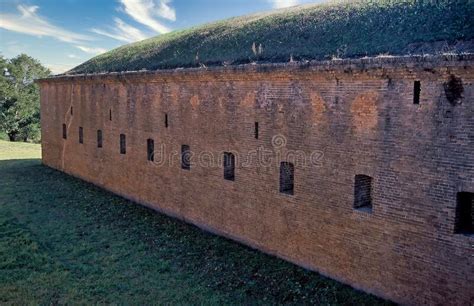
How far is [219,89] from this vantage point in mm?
11664

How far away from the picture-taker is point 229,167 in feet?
39.0

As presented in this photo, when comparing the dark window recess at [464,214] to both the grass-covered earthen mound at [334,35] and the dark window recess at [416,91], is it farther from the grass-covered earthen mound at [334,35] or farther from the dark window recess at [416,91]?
the grass-covered earthen mound at [334,35]

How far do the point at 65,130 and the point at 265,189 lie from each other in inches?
585

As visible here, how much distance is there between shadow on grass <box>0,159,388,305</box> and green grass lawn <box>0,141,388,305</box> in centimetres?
2

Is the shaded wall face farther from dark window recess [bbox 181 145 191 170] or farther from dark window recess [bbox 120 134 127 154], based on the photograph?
dark window recess [bbox 120 134 127 154]

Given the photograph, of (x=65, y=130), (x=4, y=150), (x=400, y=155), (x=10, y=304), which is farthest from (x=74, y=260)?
(x=4, y=150)

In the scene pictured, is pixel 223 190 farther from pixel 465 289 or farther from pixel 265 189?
pixel 465 289

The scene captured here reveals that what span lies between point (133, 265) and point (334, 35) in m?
7.37

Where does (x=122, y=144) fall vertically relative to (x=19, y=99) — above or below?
below

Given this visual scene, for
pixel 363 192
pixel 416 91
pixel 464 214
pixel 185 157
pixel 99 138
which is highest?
pixel 416 91

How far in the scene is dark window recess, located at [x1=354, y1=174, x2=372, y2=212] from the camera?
869cm

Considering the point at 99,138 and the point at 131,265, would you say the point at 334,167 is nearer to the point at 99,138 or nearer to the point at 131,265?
the point at 131,265

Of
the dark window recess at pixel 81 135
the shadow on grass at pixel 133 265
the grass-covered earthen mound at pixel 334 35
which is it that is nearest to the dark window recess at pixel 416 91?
the grass-covered earthen mound at pixel 334 35

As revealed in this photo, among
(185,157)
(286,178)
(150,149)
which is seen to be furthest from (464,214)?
(150,149)
